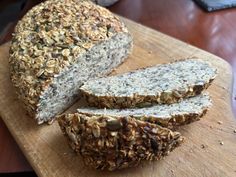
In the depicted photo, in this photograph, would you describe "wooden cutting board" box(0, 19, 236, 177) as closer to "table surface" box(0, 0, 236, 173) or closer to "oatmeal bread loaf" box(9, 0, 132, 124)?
"oatmeal bread loaf" box(9, 0, 132, 124)

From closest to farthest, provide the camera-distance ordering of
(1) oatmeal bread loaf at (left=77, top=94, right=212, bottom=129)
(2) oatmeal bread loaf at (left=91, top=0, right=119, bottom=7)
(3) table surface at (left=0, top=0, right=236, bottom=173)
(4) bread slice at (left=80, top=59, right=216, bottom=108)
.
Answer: (1) oatmeal bread loaf at (left=77, top=94, right=212, bottom=129), (4) bread slice at (left=80, top=59, right=216, bottom=108), (3) table surface at (left=0, top=0, right=236, bottom=173), (2) oatmeal bread loaf at (left=91, top=0, right=119, bottom=7)

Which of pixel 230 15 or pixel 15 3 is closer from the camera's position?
pixel 230 15

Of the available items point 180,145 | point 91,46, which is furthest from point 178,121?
point 91,46

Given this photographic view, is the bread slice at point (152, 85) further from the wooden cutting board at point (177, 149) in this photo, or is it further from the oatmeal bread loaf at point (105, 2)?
the oatmeal bread loaf at point (105, 2)

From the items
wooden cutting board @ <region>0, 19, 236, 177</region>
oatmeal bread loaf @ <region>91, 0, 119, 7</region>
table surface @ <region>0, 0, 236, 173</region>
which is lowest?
wooden cutting board @ <region>0, 19, 236, 177</region>

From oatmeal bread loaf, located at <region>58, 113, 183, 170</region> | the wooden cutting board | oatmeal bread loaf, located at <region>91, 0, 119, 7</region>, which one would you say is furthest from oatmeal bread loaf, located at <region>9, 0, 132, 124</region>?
oatmeal bread loaf, located at <region>91, 0, 119, 7</region>

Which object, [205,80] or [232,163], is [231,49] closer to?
[205,80]
